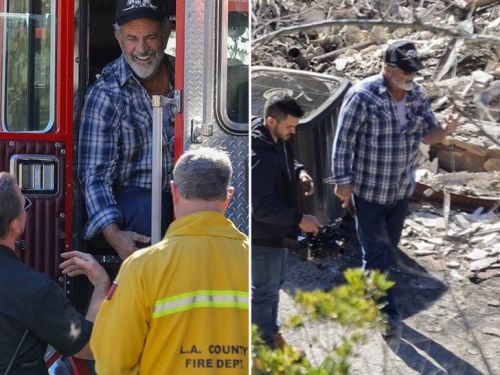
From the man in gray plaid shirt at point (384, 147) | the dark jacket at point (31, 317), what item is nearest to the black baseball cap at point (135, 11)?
the dark jacket at point (31, 317)

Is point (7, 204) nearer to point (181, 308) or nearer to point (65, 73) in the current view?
point (65, 73)

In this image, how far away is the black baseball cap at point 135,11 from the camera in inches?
153

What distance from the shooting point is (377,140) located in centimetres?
216

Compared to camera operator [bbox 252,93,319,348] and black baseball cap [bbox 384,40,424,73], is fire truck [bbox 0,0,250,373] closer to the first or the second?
camera operator [bbox 252,93,319,348]

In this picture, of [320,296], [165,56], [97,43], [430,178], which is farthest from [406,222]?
[97,43]

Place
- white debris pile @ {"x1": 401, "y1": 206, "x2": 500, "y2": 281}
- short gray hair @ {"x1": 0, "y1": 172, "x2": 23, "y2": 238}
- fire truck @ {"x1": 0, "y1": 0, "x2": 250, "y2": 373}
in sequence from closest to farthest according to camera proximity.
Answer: white debris pile @ {"x1": 401, "y1": 206, "x2": 500, "y2": 281} → short gray hair @ {"x1": 0, "y1": 172, "x2": 23, "y2": 238} → fire truck @ {"x1": 0, "y1": 0, "x2": 250, "y2": 373}

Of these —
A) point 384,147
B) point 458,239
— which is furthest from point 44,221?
point 458,239

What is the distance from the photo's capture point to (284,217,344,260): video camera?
2.16 meters

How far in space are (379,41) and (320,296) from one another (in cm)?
62

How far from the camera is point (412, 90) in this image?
2146mm

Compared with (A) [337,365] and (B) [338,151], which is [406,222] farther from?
(A) [337,365]

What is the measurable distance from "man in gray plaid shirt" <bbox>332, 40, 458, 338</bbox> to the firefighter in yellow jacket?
763 mm

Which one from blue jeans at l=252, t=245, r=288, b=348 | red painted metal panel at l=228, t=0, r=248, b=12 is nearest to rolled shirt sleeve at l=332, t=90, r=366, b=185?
blue jeans at l=252, t=245, r=288, b=348

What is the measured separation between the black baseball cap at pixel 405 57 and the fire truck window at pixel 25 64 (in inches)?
82.3
